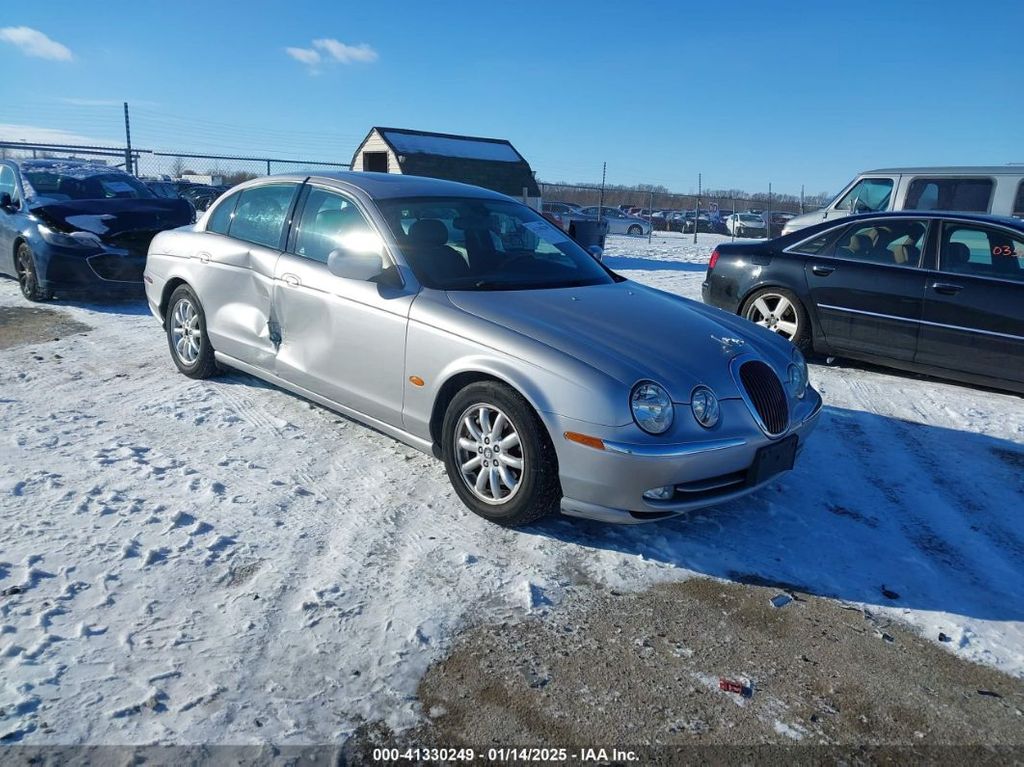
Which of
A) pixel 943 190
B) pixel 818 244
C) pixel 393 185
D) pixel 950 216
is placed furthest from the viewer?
pixel 943 190

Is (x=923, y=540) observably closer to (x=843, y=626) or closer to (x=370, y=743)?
(x=843, y=626)

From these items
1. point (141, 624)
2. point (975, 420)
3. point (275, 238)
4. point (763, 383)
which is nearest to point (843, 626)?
point (763, 383)

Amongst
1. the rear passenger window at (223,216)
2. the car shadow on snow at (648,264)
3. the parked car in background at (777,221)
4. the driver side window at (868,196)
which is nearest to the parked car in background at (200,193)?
the car shadow on snow at (648,264)

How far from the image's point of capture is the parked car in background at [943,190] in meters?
10.9

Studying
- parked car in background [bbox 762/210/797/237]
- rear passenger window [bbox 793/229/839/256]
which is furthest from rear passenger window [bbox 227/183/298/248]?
parked car in background [bbox 762/210/797/237]

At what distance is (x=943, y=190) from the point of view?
37.2 feet

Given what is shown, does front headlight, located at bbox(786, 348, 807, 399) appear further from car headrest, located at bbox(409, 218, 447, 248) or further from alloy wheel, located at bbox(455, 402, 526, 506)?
car headrest, located at bbox(409, 218, 447, 248)

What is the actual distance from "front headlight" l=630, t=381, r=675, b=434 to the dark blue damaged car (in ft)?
23.1

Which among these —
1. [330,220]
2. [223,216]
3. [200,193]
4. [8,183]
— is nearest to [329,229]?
[330,220]

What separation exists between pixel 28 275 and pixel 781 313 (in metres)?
8.05

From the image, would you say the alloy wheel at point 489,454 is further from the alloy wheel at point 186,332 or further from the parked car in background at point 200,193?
the parked car in background at point 200,193

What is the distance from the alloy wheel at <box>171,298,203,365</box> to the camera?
552cm

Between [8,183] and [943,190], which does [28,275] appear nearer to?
[8,183]

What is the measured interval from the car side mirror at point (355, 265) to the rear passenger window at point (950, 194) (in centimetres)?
1033
